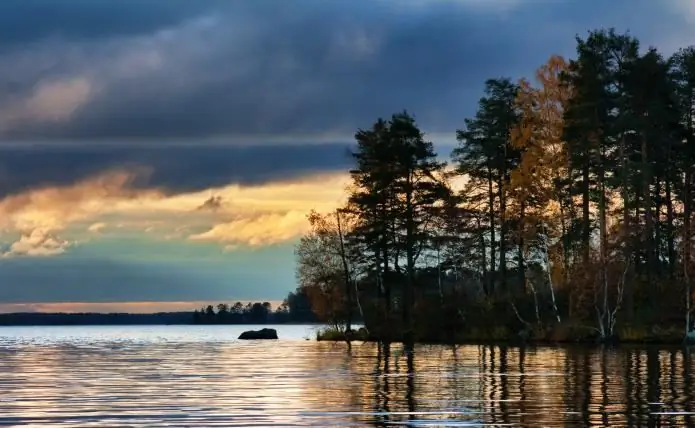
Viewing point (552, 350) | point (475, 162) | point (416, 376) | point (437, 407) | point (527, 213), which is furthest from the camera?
point (475, 162)

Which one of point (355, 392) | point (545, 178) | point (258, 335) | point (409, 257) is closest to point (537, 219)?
point (545, 178)

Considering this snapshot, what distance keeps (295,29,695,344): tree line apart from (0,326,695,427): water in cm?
2683

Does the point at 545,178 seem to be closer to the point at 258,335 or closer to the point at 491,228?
the point at 491,228

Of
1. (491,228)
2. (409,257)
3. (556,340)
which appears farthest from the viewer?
(491,228)

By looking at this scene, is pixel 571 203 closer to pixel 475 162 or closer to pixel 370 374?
pixel 475 162

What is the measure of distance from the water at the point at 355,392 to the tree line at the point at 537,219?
2683 centimetres

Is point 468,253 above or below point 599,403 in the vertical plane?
above

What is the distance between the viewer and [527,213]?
80.1 meters

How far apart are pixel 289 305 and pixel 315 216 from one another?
87.0m

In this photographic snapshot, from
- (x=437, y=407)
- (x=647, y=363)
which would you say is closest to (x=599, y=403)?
(x=437, y=407)

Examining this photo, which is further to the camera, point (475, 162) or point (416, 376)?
point (475, 162)

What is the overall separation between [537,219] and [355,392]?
160ft

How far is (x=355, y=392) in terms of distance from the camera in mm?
30578

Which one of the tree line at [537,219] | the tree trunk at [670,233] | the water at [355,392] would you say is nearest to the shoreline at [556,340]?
the tree line at [537,219]
